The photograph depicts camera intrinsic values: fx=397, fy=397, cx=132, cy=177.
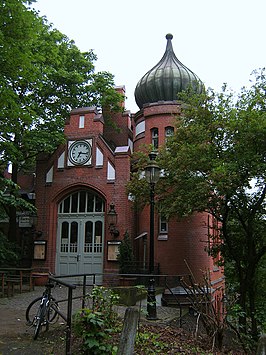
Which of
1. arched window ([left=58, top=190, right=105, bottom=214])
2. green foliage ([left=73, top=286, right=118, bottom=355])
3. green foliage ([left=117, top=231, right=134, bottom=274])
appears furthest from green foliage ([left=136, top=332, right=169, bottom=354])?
arched window ([left=58, top=190, right=105, bottom=214])

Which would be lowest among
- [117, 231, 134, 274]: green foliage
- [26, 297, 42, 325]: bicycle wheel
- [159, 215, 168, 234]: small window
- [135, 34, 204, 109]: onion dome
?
[26, 297, 42, 325]: bicycle wheel

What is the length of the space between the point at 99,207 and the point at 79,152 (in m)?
2.78

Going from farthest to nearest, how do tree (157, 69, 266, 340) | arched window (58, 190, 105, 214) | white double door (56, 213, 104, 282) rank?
arched window (58, 190, 105, 214) → white double door (56, 213, 104, 282) → tree (157, 69, 266, 340)

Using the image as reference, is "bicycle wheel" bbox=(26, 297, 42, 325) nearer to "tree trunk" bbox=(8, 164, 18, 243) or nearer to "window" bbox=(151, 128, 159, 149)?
"tree trunk" bbox=(8, 164, 18, 243)

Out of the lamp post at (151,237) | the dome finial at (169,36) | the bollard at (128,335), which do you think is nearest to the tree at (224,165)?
the lamp post at (151,237)

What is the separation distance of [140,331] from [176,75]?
1453 cm

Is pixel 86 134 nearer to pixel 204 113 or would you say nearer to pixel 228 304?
pixel 204 113

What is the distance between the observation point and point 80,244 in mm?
18250

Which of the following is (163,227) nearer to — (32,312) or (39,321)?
(32,312)

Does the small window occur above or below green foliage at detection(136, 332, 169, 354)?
above

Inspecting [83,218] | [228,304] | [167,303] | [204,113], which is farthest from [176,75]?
[228,304]

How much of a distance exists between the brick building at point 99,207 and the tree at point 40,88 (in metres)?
1.27

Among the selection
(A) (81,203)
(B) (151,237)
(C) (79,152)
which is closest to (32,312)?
(B) (151,237)

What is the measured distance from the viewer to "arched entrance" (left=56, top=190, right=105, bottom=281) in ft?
58.8
